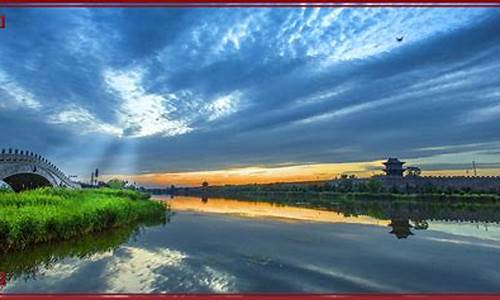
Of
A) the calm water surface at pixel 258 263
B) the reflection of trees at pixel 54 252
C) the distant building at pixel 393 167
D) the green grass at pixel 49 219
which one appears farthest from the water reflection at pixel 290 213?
the distant building at pixel 393 167

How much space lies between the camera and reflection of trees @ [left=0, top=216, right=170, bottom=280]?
6.43 m

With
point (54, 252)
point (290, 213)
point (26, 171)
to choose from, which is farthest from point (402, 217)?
point (26, 171)

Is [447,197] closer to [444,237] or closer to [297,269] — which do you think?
[444,237]

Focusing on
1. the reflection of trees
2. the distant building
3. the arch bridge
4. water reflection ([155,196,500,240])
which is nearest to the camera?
the reflection of trees

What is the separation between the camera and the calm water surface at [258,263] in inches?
229

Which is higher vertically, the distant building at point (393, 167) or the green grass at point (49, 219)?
the distant building at point (393, 167)

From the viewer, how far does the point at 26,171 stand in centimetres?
2408

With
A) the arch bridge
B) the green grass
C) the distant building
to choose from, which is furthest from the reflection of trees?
the distant building

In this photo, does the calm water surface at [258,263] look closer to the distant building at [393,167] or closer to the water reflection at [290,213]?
the water reflection at [290,213]

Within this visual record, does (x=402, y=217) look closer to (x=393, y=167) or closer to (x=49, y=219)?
(x=49, y=219)

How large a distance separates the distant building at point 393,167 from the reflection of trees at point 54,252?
56853 millimetres

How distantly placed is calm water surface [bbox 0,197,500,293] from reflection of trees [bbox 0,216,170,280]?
2cm

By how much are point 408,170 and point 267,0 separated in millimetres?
65510

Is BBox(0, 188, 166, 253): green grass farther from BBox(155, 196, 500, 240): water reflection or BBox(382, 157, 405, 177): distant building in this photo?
BBox(382, 157, 405, 177): distant building
